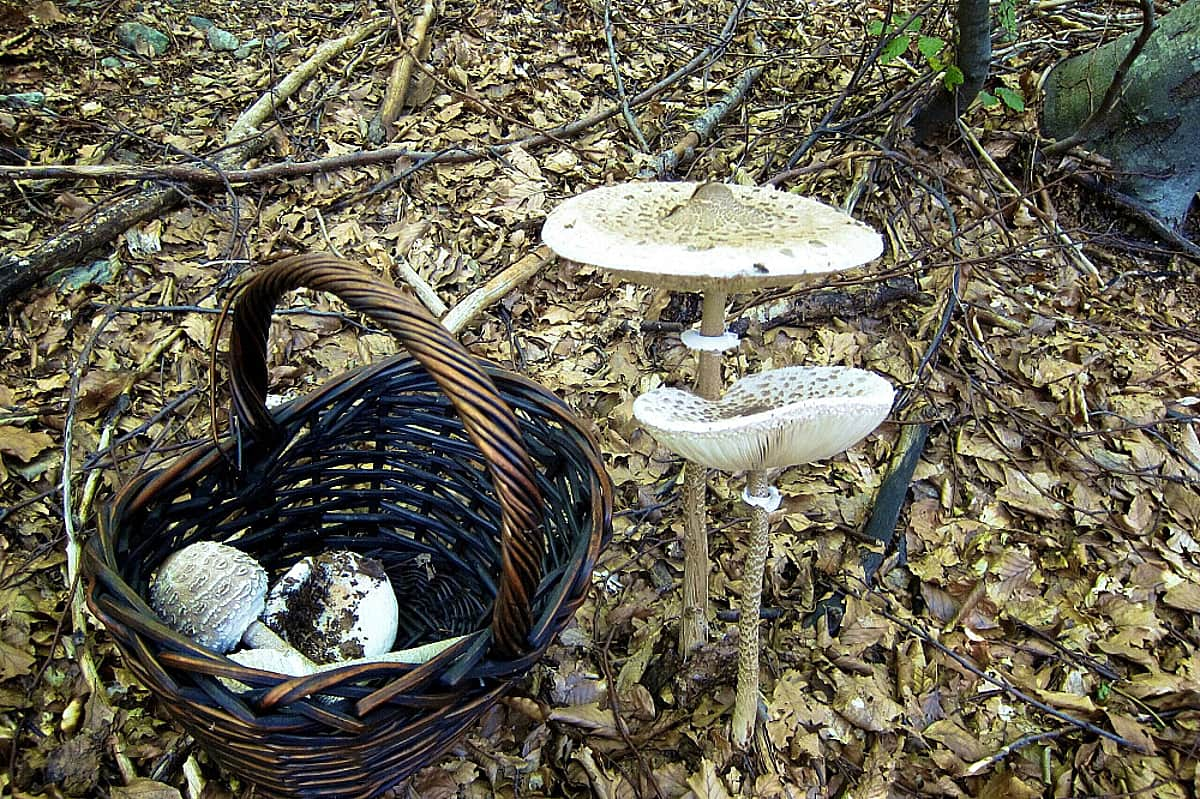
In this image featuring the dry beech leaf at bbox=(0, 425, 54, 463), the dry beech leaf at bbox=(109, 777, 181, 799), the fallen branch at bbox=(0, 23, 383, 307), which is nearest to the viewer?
the dry beech leaf at bbox=(109, 777, 181, 799)

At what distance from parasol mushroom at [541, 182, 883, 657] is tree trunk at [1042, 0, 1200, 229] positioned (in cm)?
312

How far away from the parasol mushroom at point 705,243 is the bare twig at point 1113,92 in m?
2.57

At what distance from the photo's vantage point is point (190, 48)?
224 inches

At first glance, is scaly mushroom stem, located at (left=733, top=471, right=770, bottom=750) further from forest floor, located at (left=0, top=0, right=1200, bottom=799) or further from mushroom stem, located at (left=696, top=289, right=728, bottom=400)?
mushroom stem, located at (left=696, top=289, right=728, bottom=400)

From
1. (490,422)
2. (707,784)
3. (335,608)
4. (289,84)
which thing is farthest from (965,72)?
(289,84)

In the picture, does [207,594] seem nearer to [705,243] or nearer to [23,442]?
[23,442]

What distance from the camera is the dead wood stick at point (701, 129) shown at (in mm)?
4180

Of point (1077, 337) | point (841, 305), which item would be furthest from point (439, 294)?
point (1077, 337)

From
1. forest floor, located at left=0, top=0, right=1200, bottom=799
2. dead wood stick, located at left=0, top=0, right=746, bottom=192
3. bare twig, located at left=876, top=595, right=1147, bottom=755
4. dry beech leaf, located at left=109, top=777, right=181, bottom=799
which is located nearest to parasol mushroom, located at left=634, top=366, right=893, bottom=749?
forest floor, located at left=0, top=0, right=1200, bottom=799

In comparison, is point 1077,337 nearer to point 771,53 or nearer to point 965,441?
point 965,441

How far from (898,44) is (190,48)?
5365 mm

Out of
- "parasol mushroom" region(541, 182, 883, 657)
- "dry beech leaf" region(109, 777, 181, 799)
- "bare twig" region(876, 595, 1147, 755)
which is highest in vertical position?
"parasol mushroom" region(541, 182, 883, 657)

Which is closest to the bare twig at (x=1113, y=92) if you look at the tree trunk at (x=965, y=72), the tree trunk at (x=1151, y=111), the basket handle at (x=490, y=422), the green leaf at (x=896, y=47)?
the tree trunk at (x=1151, y=111)

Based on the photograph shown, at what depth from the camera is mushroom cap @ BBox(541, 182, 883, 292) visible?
140 centimetres
